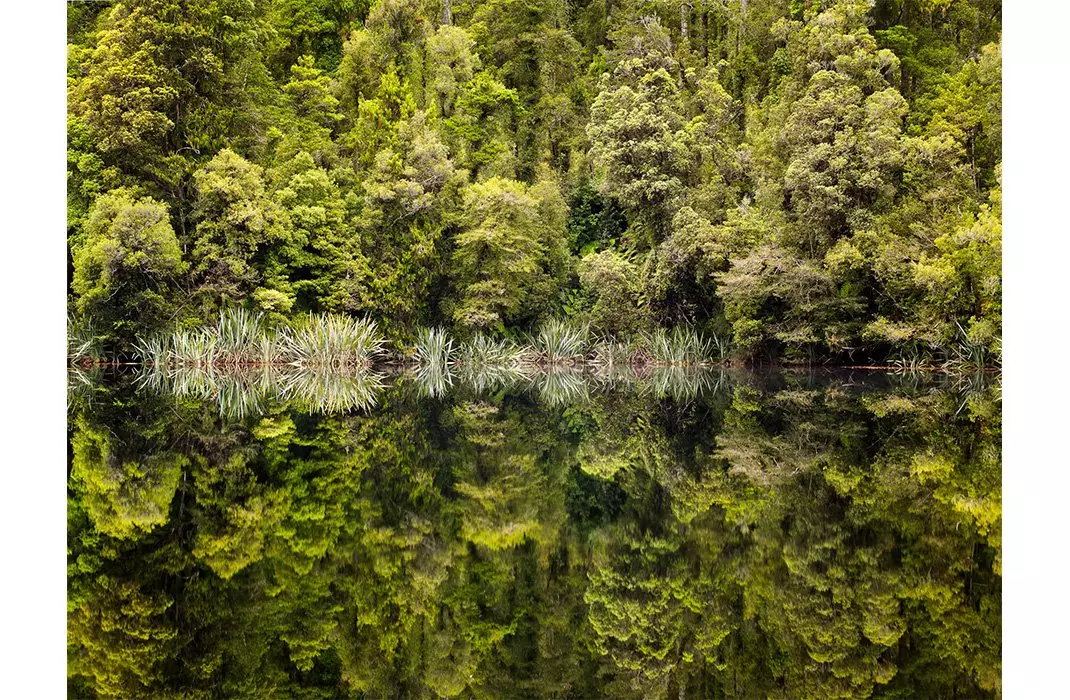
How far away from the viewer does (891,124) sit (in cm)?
1398

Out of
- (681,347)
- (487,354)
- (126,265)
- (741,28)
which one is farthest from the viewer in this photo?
(741,28)

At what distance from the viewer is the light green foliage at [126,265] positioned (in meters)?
14.6

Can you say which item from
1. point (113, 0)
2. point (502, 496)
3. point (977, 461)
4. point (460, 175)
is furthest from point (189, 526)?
point (113, 0)

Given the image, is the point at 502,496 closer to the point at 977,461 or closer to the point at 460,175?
the point at 977,461

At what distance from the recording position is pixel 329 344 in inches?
585

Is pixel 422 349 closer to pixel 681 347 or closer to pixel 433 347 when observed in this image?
pixel 433 347

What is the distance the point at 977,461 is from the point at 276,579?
11.9 feet

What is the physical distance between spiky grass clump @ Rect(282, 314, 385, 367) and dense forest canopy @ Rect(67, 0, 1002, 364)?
0.83 m

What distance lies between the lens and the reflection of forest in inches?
83.7

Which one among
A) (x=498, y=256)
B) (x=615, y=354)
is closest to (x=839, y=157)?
(x=615, y=354)

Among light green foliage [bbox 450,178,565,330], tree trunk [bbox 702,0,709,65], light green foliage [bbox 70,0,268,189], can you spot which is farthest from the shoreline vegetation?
tree trunk [bbox 702,0,709,65]

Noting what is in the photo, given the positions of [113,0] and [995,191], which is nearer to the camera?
[995,191]

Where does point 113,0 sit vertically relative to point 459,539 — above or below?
above

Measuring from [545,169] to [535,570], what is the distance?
56.0ft
